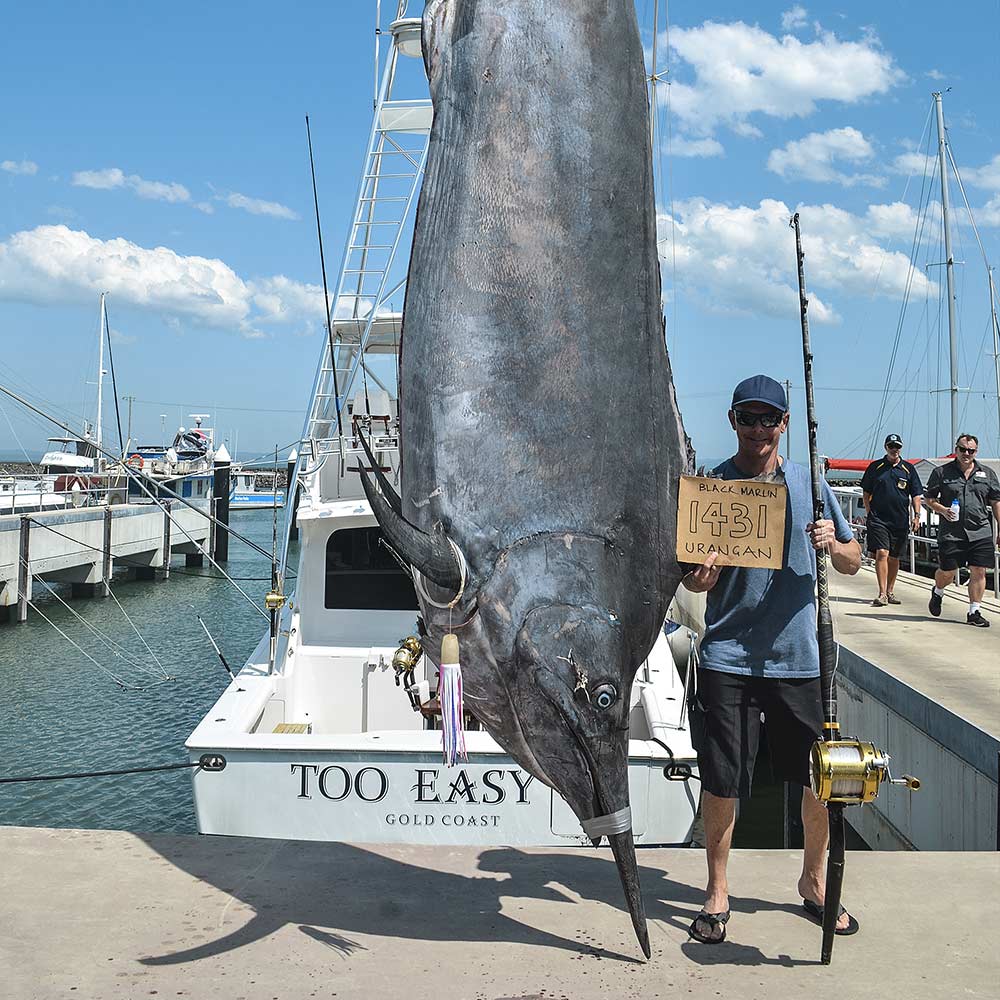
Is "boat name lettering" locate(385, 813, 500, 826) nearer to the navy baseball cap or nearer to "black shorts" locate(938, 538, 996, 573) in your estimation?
the navy baseball cap

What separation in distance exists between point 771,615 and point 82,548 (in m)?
17.8

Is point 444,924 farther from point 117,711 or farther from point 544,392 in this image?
point 117,711

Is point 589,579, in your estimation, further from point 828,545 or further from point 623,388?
point 828,545

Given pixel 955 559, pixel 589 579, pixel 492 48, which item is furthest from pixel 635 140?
pixel 955 559

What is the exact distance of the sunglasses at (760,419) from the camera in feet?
7.91

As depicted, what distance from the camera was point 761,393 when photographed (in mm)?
2396

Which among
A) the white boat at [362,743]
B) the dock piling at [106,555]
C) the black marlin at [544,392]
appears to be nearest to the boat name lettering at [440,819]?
the white boat at [362,743]

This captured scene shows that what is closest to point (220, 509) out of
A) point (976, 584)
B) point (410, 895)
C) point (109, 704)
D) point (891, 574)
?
point (109, 704)

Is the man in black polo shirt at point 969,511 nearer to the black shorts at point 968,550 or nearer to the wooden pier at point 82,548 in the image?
the black shorts at point 968,550

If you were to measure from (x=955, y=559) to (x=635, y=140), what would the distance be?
6.17m

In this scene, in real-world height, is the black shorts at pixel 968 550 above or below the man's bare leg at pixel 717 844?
above

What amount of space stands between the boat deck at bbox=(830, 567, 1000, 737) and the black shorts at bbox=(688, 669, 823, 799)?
2074mm

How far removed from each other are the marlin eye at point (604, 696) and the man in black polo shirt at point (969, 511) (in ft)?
19.3

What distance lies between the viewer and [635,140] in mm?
1840
